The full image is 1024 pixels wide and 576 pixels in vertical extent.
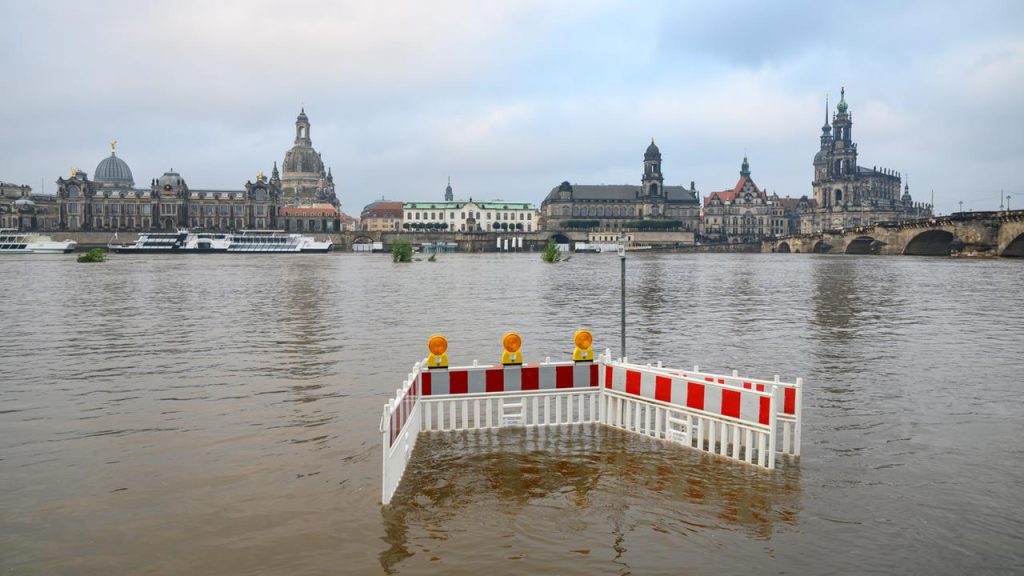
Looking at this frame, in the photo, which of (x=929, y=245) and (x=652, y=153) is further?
(x=652, y=153)

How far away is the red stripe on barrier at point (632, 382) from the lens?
9828 mm

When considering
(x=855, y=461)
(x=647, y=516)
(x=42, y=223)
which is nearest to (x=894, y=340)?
(x=855, y=461)

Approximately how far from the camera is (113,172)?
17925 centimetres

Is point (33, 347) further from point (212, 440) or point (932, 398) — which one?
point (932, 398)

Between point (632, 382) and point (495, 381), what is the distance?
1732 mm

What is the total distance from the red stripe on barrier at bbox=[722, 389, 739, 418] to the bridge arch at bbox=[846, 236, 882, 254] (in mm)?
115069

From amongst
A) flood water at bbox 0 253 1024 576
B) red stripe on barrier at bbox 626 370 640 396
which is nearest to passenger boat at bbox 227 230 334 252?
flood water at bbox 0 253 1024 576

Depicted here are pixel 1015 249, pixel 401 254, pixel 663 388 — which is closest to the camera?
pixel 663 388

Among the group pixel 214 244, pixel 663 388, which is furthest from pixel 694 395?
pixel 214 244

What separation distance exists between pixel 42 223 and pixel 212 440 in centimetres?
18452

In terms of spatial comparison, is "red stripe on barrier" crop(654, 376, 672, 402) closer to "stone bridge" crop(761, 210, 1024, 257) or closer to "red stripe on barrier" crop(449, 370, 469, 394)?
"red stripe on barrier" crop(449, 370, 469, 394)

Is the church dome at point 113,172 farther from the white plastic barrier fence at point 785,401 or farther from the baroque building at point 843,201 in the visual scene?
the white plastic barrier fence at point 785,401

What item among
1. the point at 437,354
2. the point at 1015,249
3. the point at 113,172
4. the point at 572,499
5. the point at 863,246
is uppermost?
the point at 113,172

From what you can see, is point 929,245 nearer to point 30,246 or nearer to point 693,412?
point 693,412
